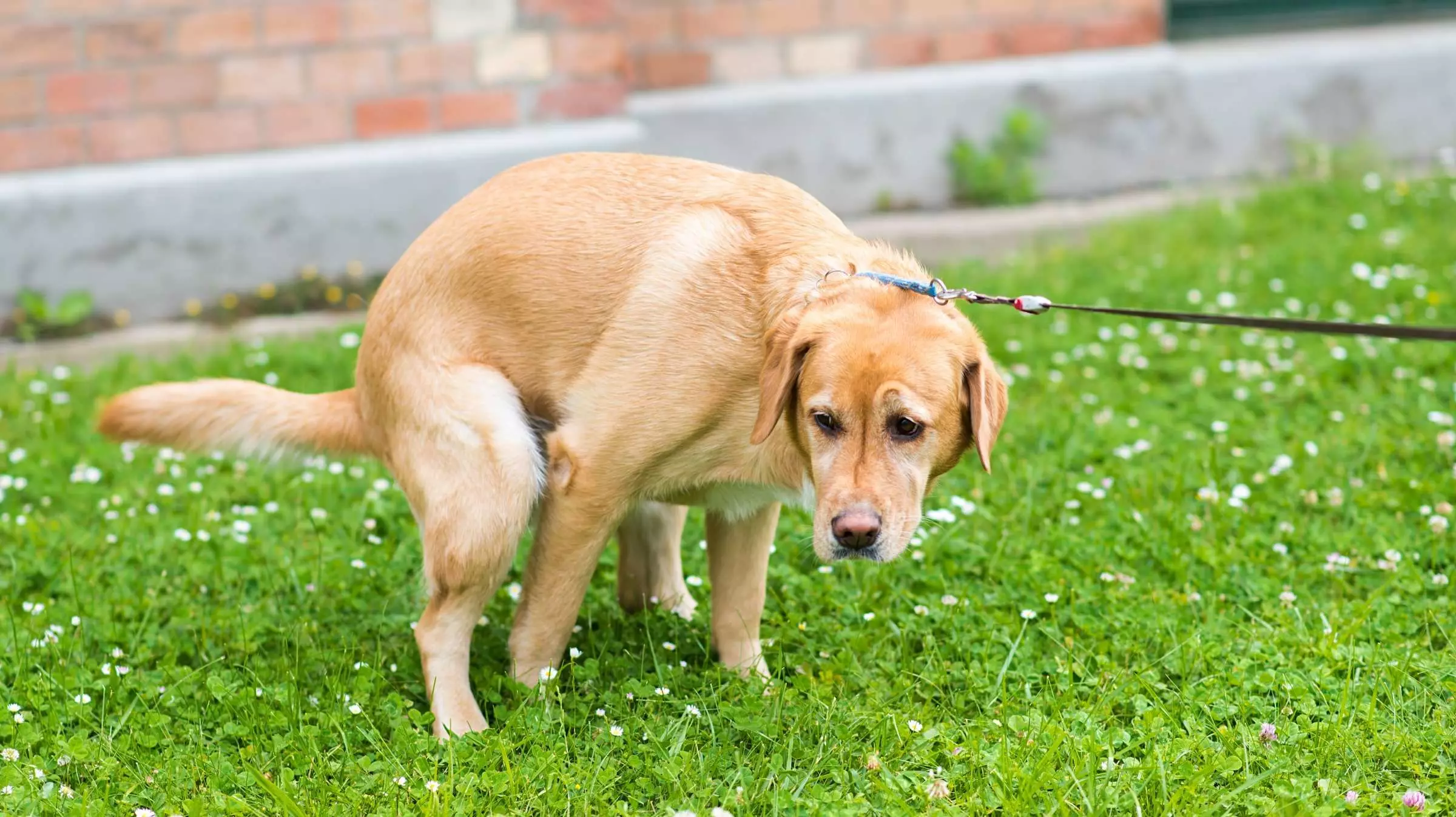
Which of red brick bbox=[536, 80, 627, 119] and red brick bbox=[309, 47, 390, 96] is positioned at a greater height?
red brick bbox=[309, 47, 390, 96]

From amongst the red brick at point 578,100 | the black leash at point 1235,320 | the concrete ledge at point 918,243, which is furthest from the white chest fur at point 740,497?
the red brick at point 578,100

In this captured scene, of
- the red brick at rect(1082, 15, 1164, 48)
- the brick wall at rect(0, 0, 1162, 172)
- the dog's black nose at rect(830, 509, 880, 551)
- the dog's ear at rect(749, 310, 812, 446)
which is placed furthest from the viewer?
the red brick at rect(1082, 15, 1164, 48)

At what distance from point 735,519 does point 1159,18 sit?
659cm

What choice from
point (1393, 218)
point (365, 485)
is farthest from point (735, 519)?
point (1393, 218)

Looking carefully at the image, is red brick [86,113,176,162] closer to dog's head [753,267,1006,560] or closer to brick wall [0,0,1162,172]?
brick wall [0,0,1162,172]

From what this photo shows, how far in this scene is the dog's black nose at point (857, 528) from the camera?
3191 millimetres

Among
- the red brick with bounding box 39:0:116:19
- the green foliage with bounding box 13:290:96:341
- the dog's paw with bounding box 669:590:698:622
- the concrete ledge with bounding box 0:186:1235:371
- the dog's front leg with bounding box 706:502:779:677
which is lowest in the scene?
the concrete ledge with bounding box 0:186:1235:371

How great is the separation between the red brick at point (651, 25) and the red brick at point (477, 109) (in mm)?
1085

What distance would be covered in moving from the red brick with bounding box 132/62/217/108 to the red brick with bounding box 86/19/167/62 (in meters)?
0.09

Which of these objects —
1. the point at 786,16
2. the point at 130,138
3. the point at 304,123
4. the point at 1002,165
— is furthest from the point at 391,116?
the point at 1002,165

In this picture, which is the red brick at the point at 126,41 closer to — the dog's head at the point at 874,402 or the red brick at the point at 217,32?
the red brick at the point at 217,32

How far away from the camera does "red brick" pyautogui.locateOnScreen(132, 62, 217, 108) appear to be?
7594 mm

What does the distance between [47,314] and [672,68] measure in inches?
153

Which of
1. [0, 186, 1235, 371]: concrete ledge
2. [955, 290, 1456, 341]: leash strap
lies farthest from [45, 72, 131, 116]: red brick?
[955, 290, 1456, 341]: leash strap
